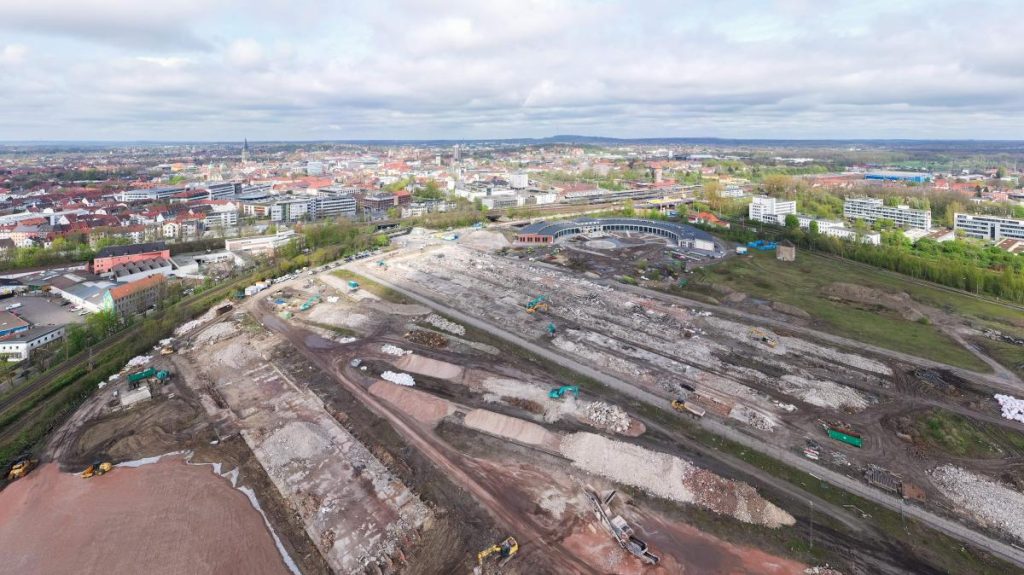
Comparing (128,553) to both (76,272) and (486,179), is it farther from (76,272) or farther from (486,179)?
(486,179)

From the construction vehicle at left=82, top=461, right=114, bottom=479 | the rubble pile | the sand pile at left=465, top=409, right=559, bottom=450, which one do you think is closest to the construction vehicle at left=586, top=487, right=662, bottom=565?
the sand pile at left=465, top=409, right=559, bottom=450

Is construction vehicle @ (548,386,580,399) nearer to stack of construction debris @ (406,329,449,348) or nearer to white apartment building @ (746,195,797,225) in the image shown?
stack of construction debris @ (406,329,449,348)

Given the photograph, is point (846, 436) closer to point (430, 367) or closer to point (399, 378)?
point (430, 367)

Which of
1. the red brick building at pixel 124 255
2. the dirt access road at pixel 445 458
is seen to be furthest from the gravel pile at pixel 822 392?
the red brick building at pixel 124 255

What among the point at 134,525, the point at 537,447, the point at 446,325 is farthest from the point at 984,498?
A: the point at 134,525

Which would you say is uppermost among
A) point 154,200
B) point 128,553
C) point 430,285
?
point 154,200

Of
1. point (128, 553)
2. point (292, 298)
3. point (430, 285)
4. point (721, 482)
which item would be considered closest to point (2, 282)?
point (292, 298)
